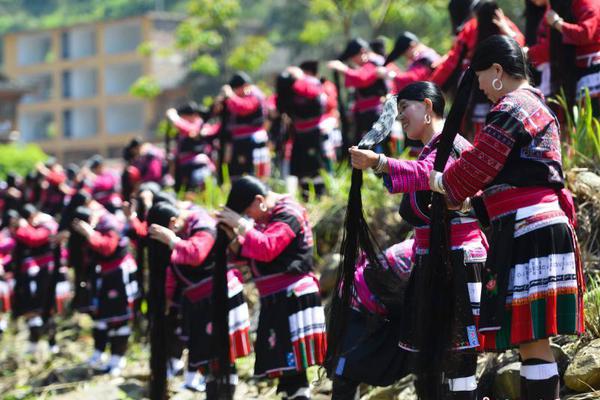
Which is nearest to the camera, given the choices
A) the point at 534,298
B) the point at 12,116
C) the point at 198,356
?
the point at 534,298

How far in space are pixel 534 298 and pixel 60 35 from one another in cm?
4106

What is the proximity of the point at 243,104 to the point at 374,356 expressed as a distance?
557 centimetres

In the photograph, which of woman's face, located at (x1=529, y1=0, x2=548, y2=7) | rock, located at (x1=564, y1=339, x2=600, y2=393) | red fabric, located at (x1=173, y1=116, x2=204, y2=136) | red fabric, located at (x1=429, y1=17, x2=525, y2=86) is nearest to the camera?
rock, located at (x1=564, y1=339, x2=600, y2=393)

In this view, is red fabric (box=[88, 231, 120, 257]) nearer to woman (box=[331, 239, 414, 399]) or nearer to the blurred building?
woman (box=[331, 239, 414, 399])

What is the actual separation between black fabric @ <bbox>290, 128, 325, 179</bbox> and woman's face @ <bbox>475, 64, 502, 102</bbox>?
18.5ft

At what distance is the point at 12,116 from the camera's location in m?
28.3

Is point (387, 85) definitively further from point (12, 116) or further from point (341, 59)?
point (12, 116)

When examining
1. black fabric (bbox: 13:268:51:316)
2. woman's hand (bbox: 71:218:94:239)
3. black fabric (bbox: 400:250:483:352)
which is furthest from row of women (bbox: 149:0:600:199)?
black fabric (bbox: 13:268:51:316)

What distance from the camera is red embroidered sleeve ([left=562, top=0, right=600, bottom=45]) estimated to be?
6059mm

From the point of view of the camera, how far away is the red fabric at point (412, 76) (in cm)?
765

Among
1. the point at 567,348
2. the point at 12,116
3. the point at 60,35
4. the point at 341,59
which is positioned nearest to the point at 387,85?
the point at 341,59

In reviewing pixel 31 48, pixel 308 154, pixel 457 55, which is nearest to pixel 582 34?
pixel 457 55

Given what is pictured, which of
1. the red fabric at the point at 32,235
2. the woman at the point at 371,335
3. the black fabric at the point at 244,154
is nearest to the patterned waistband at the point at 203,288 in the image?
the woman at the point at 371,335

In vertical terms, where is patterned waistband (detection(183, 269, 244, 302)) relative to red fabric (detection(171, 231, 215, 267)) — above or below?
below
